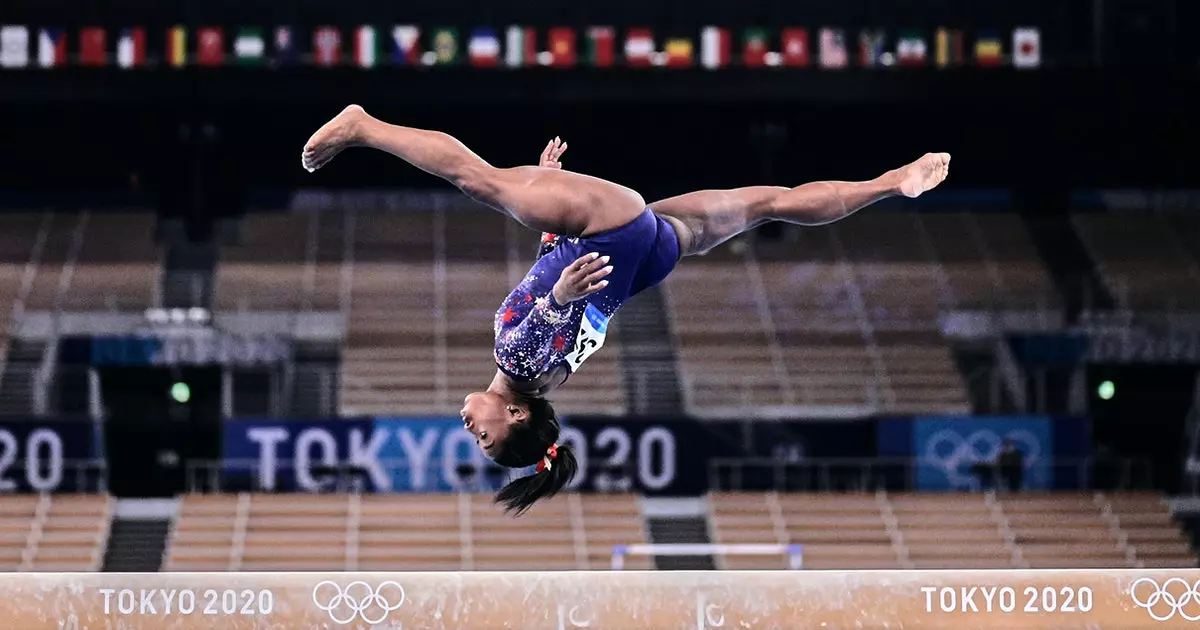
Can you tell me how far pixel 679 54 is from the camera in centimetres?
1681

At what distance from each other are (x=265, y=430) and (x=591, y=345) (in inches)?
384

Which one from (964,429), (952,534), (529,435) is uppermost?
(529,435)

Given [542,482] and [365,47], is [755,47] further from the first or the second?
[542,482]

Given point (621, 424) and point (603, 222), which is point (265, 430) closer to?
point (621, 424)

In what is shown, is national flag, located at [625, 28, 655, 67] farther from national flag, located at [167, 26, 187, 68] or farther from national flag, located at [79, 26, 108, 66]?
national flag, located at [79, 26, 108, 66]

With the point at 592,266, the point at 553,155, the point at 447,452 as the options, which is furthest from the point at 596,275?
the point at 447,452

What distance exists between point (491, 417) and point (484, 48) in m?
11.6

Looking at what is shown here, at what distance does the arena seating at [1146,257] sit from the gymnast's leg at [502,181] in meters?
14.0

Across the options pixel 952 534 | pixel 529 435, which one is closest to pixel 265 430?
pixel 952 534

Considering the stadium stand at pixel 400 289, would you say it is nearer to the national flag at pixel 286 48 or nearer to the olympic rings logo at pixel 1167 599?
the national flag at pixel 286 48

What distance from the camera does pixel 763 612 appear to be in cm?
665

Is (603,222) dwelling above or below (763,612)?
above

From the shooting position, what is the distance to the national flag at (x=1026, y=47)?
17.0 metres

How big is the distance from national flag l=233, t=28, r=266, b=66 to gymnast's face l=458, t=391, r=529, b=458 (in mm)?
11827
